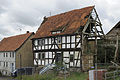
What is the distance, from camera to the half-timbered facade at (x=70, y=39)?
23.4m

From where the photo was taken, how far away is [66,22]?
26922mm

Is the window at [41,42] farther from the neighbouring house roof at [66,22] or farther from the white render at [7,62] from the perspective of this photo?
the white render at [7,62]

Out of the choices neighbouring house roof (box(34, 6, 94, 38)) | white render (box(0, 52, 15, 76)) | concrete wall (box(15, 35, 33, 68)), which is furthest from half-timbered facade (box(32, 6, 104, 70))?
white render (box(0, 52, 15, 76))

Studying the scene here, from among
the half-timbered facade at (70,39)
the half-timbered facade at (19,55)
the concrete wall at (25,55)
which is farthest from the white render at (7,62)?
the half-timbered facade at (70,39)

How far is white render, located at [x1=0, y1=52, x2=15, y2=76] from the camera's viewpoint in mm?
36112

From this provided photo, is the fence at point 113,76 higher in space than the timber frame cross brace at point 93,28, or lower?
lower

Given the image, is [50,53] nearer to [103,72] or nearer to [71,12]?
[71,12]

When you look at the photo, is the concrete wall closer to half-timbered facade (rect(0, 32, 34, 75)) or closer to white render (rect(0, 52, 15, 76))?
half-timbered facade (rect(0, 32, 34, 75))

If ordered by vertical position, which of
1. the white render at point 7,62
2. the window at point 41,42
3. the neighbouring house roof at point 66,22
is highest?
the neighbouring house roof at point 66,22

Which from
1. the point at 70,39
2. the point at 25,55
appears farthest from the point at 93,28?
the point at 25,55

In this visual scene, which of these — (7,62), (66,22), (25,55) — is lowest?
(7,62)

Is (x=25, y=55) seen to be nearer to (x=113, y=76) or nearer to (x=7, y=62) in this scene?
(x=7, y=62)

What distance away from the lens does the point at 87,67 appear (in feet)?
77.5

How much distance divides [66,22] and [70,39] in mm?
3846
